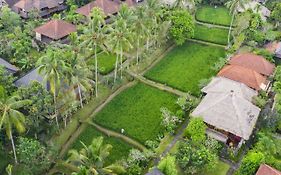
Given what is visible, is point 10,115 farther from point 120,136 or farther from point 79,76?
point 120,136

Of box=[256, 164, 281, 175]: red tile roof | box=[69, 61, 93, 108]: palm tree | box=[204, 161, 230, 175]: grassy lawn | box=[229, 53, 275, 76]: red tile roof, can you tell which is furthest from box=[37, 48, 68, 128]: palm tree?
box=[229, 53, 275, 76]: red tile roof

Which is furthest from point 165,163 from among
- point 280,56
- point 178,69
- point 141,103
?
point 280,56

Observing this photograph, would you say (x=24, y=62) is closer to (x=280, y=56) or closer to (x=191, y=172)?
(x=191, y=172)

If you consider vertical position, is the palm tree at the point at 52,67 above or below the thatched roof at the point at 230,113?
A: above

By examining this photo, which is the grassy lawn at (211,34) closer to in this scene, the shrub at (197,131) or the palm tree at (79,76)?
the shrub at (197,131)

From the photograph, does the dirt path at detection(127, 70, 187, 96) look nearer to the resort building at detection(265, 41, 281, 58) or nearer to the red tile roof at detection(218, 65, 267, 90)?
the red tile roof at detection(218, 65, 267, 90)

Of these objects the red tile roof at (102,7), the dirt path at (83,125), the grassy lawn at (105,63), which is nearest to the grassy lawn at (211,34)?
the red tile roof at (102,7)
